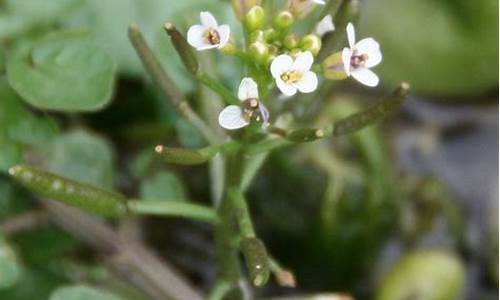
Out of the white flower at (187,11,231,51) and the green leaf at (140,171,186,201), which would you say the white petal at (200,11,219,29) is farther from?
the green leaf at (140,171,186,201)

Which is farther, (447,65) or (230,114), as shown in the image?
(447,65)

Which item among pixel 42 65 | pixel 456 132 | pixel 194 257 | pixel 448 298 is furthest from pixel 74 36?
pixel 456 132

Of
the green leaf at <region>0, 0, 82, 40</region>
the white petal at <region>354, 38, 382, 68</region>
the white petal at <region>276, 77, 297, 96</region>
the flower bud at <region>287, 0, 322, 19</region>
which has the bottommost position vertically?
the white petal at <region>276, 77, 297, 96</region>

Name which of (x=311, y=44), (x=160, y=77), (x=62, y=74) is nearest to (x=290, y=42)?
(x=311, y=44)

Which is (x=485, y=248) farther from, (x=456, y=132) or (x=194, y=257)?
(x=194, y=257)

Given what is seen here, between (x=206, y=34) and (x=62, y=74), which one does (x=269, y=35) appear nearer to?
(x=206, y=34)

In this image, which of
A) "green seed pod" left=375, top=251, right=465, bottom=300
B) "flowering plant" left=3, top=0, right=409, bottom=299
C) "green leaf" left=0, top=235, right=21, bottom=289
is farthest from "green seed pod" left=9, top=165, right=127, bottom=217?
"green seed pod" left=375, top=251, right=465, bottom=300
